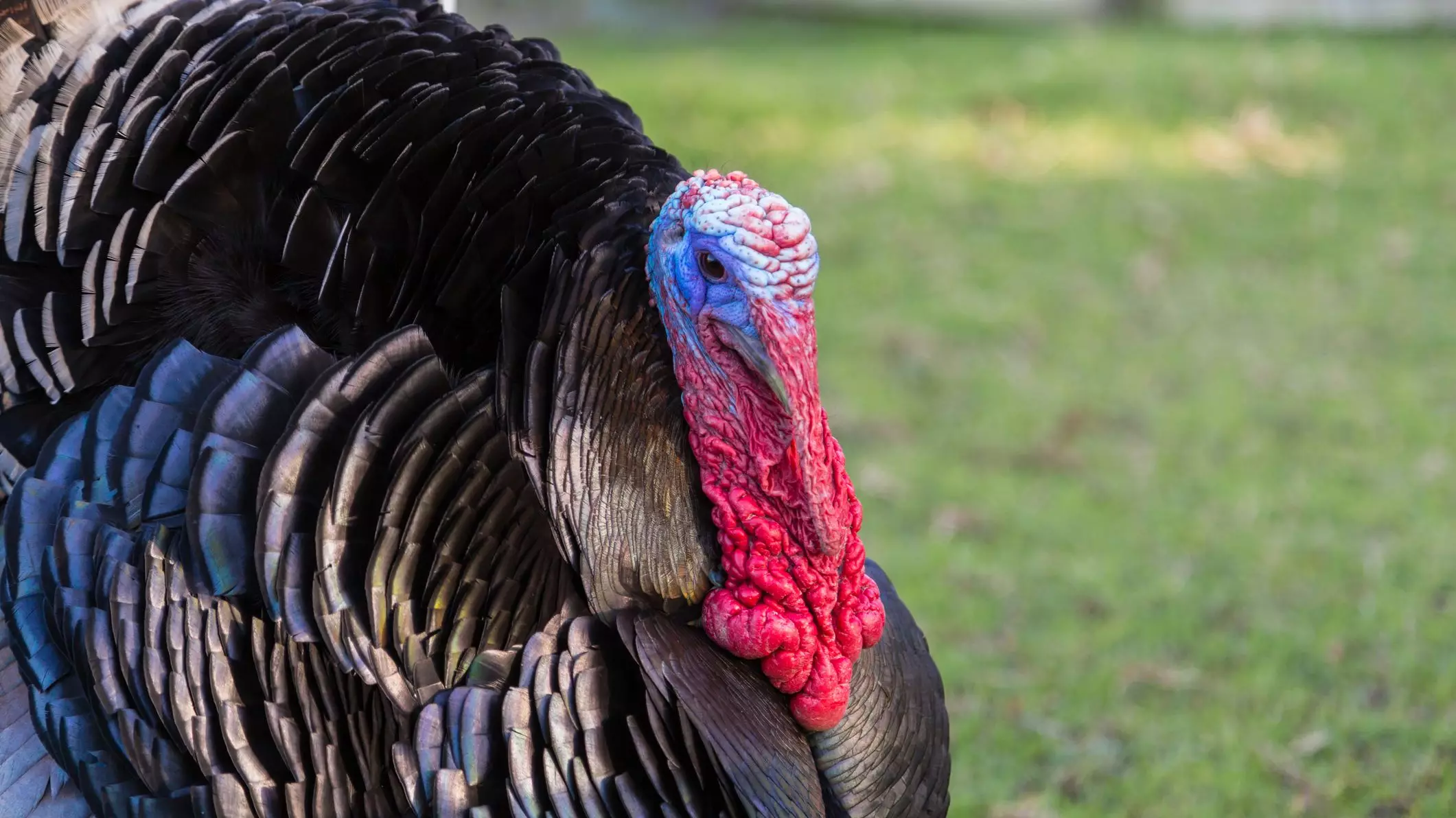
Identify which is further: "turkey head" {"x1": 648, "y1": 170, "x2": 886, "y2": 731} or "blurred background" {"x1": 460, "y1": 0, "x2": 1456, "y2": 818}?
"blurred background" {"x1": 460, "y1": 0, "x2": 1456, "y2": 818}

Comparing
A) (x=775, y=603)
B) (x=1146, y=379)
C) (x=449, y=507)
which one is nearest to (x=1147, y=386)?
(x=1146, y=379)

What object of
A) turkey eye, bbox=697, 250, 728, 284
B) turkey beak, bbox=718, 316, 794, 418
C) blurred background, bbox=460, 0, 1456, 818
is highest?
turkey eye, bbox=697, 250, 728, 284

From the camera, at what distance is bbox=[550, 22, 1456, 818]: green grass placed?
3.61 meters

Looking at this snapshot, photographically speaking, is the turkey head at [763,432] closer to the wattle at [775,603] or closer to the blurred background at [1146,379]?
the wattle at [775,603]

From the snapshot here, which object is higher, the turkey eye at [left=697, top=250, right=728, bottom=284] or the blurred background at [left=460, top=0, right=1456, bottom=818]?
the turkey eye at [left=697, top=250, right=728, bottom=284]

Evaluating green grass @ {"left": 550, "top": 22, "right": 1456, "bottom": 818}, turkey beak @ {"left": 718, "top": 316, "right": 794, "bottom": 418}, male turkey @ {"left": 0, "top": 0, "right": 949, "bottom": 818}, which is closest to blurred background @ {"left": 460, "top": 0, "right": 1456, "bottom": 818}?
green grass @ {"left": 550, "top": 22, "right": 1456, "bottom": 818}

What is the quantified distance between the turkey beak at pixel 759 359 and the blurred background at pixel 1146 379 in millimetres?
802

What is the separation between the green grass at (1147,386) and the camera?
3.61 m

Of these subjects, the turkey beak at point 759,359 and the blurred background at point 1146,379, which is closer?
the turkey beak at point 759,359

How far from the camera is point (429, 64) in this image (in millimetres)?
2207

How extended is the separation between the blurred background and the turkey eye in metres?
0.76

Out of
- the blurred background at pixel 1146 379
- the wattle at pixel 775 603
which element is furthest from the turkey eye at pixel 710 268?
the blurred background at pixel 1146 379

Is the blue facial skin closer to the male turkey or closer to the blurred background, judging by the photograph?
the male turkey

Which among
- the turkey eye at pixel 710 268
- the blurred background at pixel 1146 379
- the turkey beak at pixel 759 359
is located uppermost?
the turkey eye at pixel 710 268
